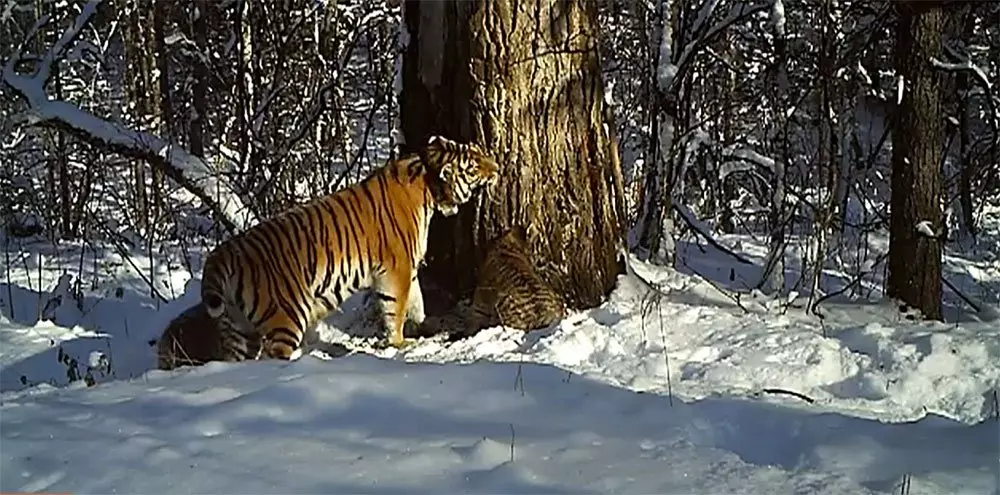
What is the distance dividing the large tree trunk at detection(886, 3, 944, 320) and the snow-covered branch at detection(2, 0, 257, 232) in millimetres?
4778

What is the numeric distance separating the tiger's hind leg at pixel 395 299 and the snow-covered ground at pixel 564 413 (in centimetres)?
25

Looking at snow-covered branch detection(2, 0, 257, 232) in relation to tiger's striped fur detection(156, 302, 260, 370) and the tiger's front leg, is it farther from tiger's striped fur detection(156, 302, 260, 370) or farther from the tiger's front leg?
the tiger's front leg

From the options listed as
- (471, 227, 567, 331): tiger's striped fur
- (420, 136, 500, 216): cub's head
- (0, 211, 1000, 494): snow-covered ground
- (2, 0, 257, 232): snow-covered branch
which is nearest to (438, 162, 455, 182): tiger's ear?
(420, 136, 500, 216): cub's head

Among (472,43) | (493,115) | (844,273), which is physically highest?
(472,43)

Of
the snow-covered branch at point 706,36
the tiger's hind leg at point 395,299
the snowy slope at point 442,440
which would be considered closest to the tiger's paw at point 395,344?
the tiger's hind leg at point 395,299

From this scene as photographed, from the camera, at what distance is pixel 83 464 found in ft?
9.41

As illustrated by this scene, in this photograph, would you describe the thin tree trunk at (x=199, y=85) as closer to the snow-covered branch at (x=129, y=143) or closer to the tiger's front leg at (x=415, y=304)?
the snow-covered branch at (x=129, y=143)

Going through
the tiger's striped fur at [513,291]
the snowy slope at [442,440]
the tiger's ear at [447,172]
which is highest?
the tiger's ear at [447,172]

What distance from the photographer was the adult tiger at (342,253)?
5117 mm

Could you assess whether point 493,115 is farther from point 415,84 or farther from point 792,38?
point 792,38

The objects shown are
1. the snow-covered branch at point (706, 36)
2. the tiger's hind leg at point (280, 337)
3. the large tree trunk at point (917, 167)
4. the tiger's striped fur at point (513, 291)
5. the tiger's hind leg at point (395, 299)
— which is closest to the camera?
the tiger's hind leg at point (280, 337)

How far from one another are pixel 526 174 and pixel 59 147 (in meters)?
8.73

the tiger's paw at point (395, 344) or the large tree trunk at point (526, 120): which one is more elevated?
the large tree trunk at point (526, 120)

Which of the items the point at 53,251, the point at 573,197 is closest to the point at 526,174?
the point at 573,197
